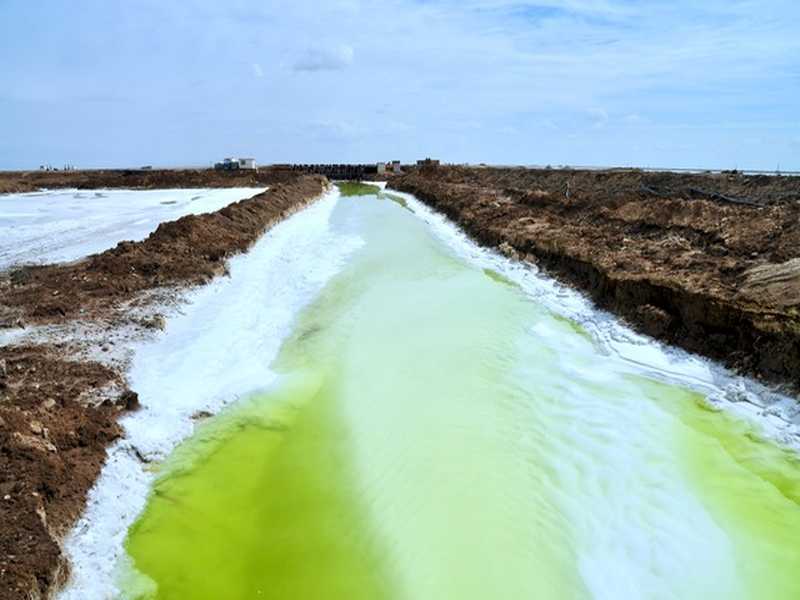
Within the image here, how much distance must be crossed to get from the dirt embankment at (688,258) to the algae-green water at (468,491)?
1422mm

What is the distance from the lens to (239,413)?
28.3ft

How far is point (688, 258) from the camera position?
13.3 m

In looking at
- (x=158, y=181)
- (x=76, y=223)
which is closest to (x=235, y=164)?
(x=158, y=181)

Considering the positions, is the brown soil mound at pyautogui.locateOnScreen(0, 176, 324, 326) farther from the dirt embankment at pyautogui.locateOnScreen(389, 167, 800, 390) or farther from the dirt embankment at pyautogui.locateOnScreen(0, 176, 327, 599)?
the dirt embankment at pyautogui.locateOnScreen(389, 167, 800, 390)

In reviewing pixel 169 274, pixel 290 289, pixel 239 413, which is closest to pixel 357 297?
pixel 290 289

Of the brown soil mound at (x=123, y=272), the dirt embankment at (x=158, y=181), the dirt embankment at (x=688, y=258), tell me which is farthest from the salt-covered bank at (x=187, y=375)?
the dirt embankment at (x=158, y=181)

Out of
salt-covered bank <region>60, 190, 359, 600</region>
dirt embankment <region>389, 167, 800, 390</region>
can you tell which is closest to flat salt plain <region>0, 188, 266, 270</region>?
salt-covered bank <region>60, 190, 359, 600</region>

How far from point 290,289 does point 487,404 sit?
8513mm

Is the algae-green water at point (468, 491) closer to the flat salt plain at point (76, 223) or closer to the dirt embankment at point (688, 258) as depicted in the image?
the dirt embankment at point (688, 258)

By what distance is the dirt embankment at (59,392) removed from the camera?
5191 mm

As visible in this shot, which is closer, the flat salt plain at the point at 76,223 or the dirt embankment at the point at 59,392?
the dirt embankment at the point at 59,392

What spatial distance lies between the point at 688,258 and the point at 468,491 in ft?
30.3

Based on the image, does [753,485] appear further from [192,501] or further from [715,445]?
[192,501]

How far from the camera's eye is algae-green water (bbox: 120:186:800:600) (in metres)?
5.46
